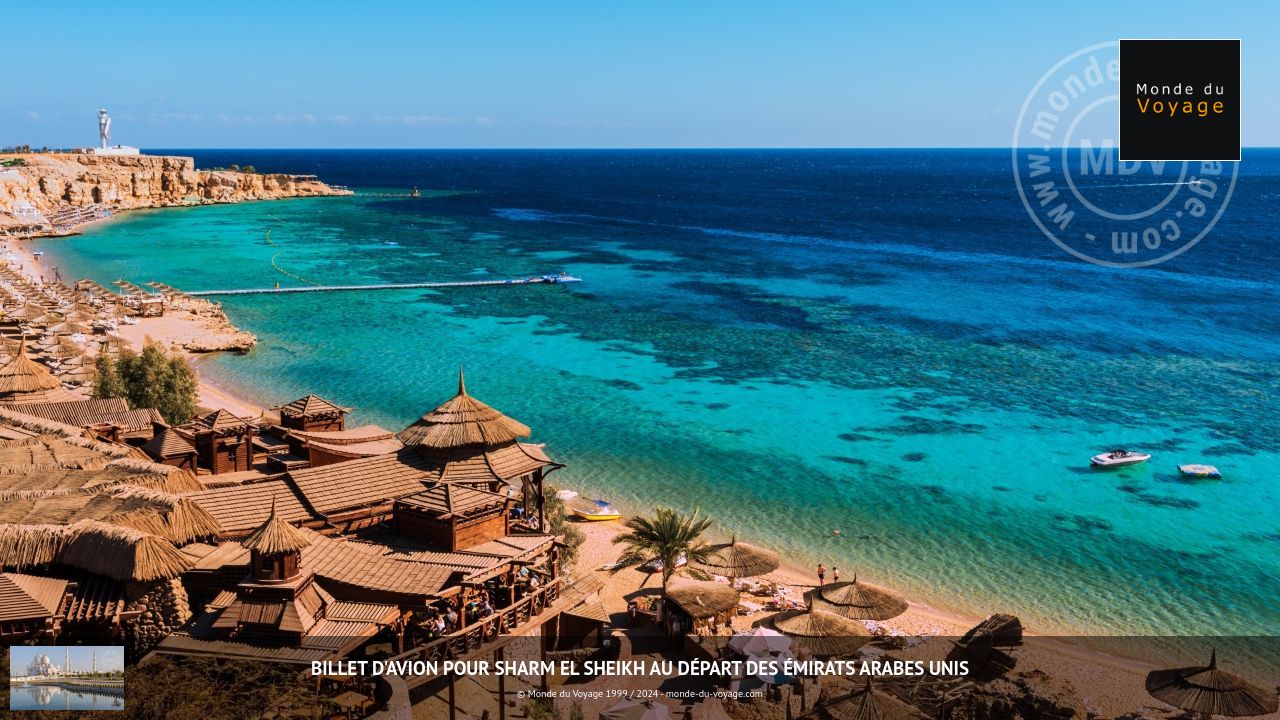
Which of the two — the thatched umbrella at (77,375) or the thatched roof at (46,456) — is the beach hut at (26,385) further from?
the thatched umbrella at (77,375)

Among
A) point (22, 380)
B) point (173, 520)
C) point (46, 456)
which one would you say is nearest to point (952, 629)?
point (173, 520)

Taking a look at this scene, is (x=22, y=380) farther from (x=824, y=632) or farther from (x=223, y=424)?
(x=824, y=632)

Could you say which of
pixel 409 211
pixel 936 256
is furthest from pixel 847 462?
pixel 409 211

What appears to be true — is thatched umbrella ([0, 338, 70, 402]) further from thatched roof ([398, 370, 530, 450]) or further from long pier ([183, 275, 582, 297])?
long pier ([183, 275, 582, 297])

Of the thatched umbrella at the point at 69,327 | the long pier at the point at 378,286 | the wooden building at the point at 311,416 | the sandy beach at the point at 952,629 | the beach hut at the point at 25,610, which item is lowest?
the sandy beach at the point at 952,629

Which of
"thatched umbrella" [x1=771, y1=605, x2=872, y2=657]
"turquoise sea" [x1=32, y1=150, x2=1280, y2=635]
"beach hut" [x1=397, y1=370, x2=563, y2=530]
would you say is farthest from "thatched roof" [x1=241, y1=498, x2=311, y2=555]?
"turquoise sea" [x1=32, y1=150, x2=1280, y2=635]

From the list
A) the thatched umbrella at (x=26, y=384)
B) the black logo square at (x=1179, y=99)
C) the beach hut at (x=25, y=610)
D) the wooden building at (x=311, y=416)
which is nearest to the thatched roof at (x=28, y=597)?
the beach hut at (x=25, y=610)
